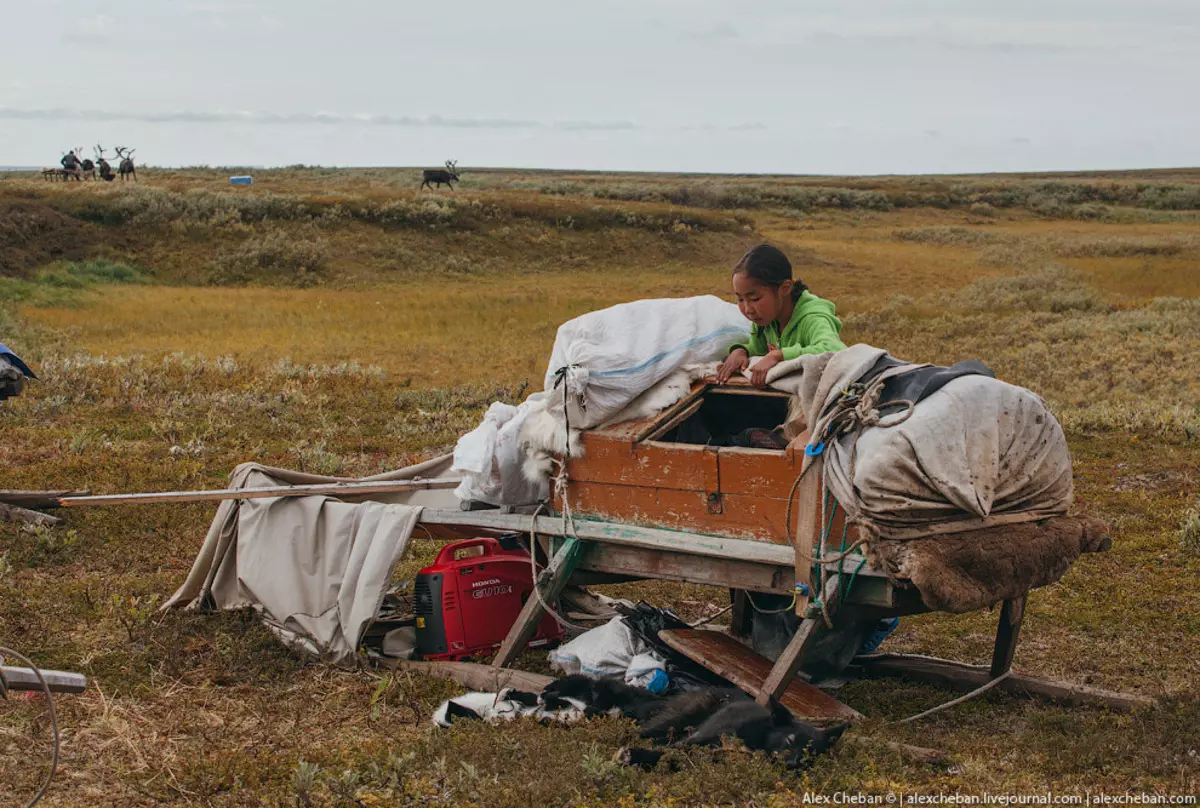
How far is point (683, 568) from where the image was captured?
536 centimetres

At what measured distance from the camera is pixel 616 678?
220 inches

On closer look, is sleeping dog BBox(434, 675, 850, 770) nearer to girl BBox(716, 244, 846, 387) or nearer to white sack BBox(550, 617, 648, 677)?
white sack BBox(550, 617, 648, 677)

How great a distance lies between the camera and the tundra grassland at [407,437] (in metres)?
4.62

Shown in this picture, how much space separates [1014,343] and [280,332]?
11808 mm

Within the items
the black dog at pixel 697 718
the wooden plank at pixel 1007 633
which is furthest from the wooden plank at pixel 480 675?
the wooden plank at pixel 1007 633

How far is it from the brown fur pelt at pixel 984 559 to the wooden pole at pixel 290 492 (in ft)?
9.05

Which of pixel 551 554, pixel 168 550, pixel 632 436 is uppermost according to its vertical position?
pixel 632 436

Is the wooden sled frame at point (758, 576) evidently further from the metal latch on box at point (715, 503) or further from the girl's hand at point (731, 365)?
the girl's hand at point (731, 365)

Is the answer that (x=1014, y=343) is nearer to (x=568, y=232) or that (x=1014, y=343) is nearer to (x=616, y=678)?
(x=616, y=678)

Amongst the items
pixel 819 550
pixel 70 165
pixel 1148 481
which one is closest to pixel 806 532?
pixel 819 550

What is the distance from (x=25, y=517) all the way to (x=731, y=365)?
5413mm

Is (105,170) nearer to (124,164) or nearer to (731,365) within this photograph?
(124,164)

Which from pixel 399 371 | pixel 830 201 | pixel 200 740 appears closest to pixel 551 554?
pixel 200 740

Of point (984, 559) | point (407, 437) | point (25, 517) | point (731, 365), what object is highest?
point (731, 365)
